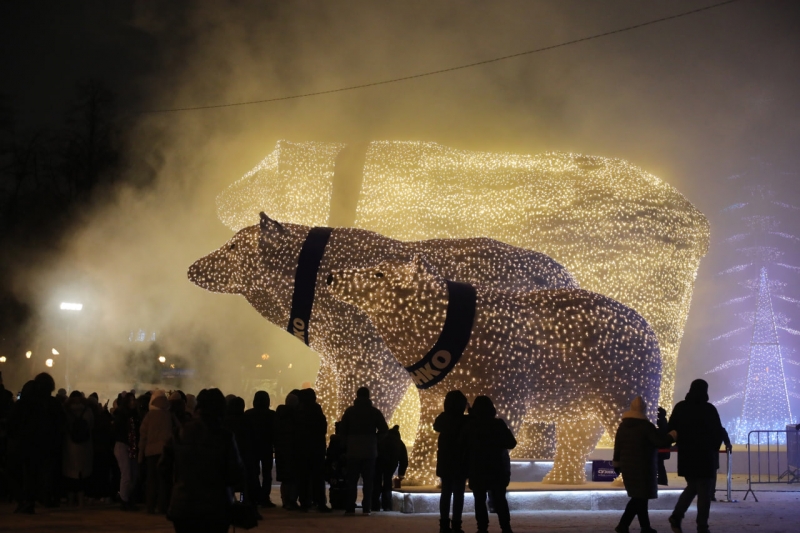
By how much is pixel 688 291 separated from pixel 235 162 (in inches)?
299

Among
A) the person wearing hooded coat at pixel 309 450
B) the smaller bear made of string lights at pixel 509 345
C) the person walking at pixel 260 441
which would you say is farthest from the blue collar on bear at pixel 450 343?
the person walking at pixel 260 441

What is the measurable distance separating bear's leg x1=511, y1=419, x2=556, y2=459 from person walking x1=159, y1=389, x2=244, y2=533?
7021 millimetres

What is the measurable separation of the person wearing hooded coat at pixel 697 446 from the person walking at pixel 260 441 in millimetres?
3498

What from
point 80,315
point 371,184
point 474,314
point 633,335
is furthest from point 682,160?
point 80,315

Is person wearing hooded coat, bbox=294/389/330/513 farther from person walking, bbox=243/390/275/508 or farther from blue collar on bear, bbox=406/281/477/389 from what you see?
blue collar on bear, bbox=406/281/477/389

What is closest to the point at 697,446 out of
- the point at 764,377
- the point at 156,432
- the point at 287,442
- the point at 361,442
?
the point at 361,442

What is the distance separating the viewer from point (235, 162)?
611 inches

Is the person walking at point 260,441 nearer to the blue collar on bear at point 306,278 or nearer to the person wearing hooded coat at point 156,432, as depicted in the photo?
the person wearing hooded coat at point 156,432

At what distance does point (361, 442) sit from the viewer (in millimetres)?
7930

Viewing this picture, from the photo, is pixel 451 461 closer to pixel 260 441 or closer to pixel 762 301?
pixel 260 441

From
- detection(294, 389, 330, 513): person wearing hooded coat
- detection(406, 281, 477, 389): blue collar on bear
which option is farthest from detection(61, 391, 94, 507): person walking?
detection(406, 281, 477, 389): blue collar on bear

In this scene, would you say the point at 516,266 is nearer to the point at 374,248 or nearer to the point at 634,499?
the point at 374,248

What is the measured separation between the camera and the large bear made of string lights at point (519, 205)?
12039mm

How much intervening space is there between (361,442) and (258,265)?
2833mm
